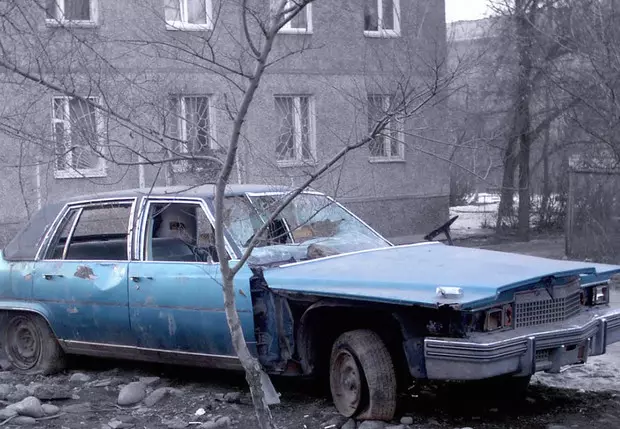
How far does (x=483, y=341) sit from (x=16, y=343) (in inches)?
176

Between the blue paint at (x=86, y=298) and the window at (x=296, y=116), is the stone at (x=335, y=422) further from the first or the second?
the window at (x=296, y=116)

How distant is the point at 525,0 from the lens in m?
18.2

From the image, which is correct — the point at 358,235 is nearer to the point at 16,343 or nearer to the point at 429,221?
the point at 16,343

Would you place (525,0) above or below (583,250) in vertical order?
above

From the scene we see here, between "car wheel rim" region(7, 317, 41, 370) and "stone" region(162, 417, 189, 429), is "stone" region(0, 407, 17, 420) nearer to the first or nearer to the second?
"stone" region(162, 417, 189, 429)

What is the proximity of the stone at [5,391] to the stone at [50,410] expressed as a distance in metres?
0.54

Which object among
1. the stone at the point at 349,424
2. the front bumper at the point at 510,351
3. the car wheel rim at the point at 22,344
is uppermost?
the front bumper at the point at 510,351

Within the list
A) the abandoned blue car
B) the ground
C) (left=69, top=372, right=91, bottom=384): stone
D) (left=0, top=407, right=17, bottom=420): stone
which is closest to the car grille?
the abandoned blue car

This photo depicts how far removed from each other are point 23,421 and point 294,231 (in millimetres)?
2325

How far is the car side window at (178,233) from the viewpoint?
708 centimetres

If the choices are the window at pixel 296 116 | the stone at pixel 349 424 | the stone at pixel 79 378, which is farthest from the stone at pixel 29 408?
the window at pixel 296 116

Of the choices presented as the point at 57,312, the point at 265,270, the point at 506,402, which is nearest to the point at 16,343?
the point at 57,312

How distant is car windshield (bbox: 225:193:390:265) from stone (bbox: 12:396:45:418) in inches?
70.6

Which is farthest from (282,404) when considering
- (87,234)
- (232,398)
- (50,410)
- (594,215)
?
(594,215)
